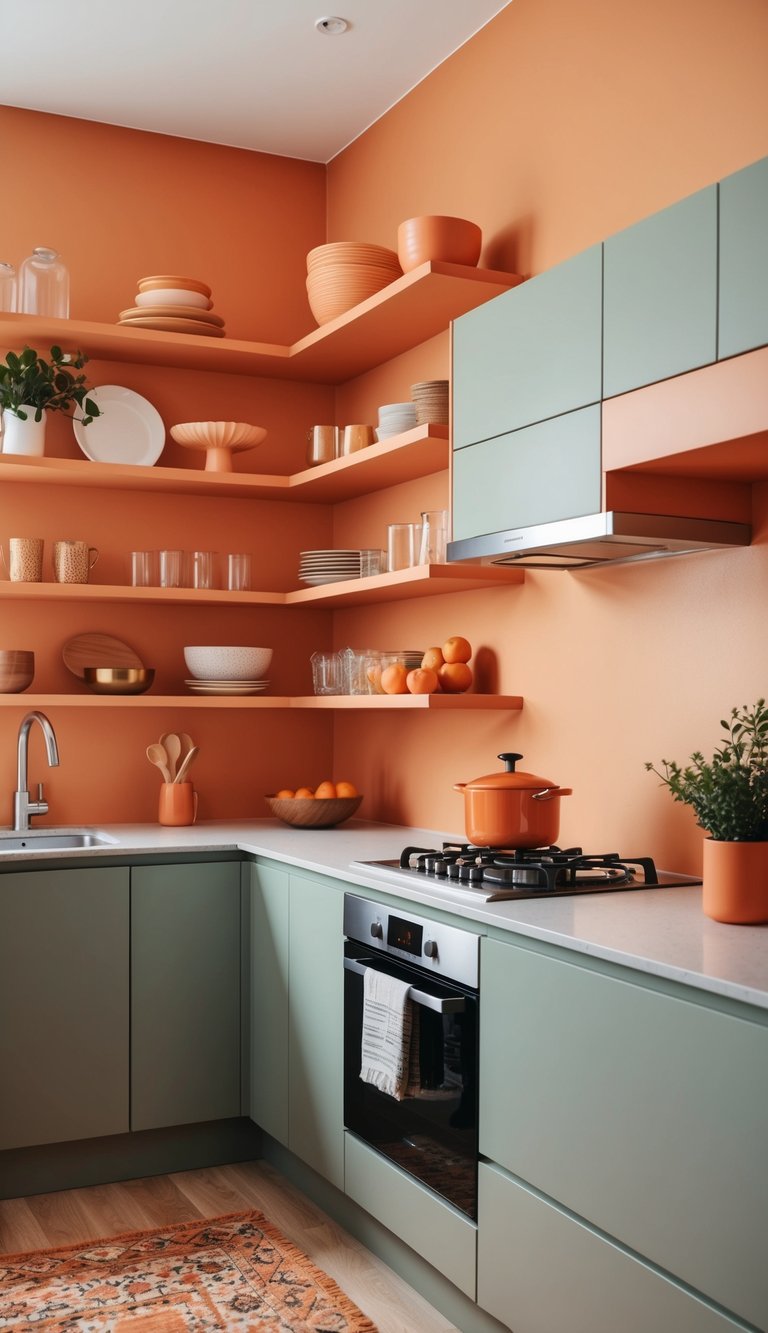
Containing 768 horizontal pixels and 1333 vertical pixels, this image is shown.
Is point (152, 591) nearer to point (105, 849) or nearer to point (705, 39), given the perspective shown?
point (105, 849)

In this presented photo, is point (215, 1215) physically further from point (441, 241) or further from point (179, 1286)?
point (441, 241)

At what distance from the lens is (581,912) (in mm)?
2232

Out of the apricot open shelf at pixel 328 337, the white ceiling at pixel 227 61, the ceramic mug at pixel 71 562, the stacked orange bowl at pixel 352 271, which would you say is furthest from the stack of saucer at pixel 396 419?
the white ceiling at pixel 227 61

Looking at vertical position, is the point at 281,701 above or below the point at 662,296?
below

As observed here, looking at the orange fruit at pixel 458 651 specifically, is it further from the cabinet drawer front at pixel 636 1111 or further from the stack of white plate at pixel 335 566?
the cabinet drawer front at pixel 636 1111

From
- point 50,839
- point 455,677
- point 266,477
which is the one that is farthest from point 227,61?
point 50,839

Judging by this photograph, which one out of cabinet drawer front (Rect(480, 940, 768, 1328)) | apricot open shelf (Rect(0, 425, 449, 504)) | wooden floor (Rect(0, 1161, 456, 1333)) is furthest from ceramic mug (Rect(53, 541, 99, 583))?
cabinet drawer front (Rect(480, 940, 768, 1328))

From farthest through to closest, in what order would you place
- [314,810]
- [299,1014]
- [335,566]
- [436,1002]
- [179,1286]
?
[335,566] < [314,810] < [299,1014] < [179,1286] < [436,1002]

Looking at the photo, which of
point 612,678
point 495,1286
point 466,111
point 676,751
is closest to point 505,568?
point 612,678

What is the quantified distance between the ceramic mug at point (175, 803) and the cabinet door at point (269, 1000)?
23.4 inches

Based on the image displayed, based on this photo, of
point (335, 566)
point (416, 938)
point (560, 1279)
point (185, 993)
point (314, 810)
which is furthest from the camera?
point (335, 566)

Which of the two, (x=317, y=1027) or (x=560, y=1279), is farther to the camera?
(x=317, y=1027)

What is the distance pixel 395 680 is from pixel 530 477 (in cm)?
87

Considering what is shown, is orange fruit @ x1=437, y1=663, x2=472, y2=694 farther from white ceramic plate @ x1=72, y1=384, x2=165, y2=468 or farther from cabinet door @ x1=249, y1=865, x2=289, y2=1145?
white ceramic plate @ x1=72, y1=384, x2=165, y2=468
